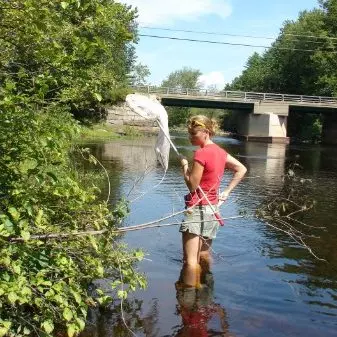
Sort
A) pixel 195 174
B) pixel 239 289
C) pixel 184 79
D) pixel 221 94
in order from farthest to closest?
1. pixel 184 79
2. pixel 221 94
3. pixel 239 289
4. pixel 195 174

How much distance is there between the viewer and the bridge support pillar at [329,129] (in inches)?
2655

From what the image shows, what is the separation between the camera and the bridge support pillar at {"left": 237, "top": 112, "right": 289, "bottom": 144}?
200 feet

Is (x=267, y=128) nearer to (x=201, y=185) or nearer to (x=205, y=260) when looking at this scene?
(x=205, y=260)

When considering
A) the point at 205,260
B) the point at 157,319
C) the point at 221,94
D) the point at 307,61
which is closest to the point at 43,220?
the point at 157,319

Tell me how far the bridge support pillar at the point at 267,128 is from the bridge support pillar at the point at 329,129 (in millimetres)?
8263

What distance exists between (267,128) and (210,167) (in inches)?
2232

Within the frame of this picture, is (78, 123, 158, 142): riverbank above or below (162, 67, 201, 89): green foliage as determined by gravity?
below

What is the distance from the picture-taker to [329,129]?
229ft

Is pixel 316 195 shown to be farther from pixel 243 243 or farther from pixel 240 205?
pixel 243 243

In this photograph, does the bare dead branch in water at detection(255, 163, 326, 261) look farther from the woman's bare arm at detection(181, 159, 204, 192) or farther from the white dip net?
the white dip net

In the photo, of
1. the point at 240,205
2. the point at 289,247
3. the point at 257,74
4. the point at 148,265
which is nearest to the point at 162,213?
the point at 240,205

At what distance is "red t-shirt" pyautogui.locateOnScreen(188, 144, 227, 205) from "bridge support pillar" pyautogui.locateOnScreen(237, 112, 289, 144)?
55.4 m

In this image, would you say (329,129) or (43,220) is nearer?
(43,220)

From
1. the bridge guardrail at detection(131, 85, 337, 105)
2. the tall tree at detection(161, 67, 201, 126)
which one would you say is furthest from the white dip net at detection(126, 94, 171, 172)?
the tall tree at detection(161, 67, 201, 126)
